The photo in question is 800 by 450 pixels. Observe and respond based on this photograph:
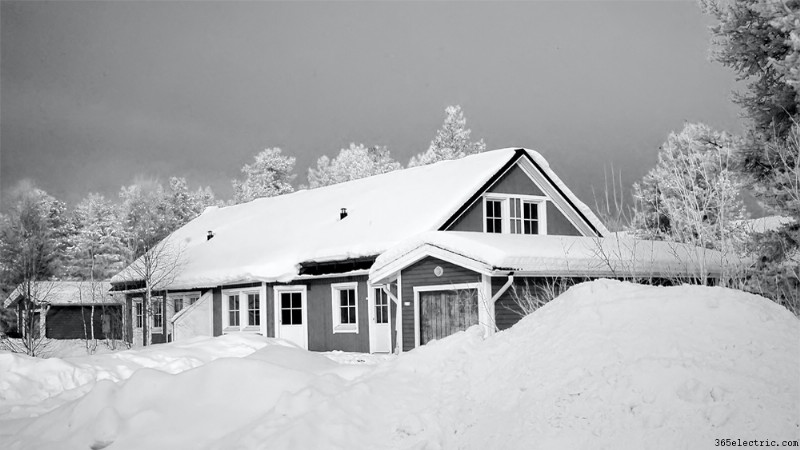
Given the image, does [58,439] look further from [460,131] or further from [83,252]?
[83,252]

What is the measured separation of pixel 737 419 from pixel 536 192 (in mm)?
19203

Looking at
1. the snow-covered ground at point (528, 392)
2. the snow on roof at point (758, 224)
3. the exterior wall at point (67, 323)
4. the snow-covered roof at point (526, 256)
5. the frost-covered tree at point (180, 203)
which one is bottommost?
the exterior wall at point (67, 323)

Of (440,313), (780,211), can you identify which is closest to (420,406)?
(780,211)

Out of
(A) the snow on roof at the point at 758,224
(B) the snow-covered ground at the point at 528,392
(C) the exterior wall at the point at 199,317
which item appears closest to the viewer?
(B) the snow-covered ground at the point at 528,392

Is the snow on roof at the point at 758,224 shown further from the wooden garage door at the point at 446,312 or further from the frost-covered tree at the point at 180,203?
the frost-covered tree at the point at 180,203

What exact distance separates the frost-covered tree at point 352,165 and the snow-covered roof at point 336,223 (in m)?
24.6

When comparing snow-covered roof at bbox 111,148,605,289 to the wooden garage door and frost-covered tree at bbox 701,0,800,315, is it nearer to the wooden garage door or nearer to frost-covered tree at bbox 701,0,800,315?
the wooden garage door

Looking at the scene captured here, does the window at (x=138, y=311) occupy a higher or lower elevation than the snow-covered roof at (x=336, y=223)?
lower

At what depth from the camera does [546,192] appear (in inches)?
973

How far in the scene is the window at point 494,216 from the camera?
23500 millimetres

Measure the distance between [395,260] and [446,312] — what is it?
1.98 metres

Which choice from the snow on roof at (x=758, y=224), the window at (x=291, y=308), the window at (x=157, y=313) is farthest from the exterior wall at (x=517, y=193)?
the window at (x=157, y=313)

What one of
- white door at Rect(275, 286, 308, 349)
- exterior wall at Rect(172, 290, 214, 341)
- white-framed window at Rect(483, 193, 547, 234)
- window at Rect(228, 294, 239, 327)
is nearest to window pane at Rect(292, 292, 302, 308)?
white door at Rect(275, 286, 308, 349)

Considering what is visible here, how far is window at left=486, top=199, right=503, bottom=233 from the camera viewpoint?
925 inches
